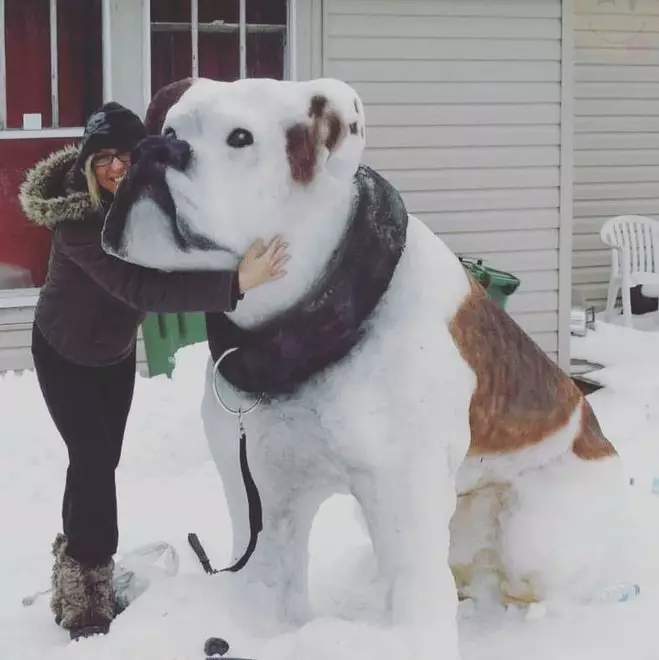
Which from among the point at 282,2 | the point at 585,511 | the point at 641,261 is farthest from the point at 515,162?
the point at 585,511

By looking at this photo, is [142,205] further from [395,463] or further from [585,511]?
[585,511]

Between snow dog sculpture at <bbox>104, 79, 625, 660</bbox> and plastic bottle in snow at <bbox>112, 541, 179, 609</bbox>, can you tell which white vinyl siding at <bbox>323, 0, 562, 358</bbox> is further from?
snow dog sculpture at <bbox>104, 79, 625, 660</bbox>

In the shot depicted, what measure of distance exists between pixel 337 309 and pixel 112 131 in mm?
835

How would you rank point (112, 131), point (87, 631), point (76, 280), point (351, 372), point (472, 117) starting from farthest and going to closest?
1. point (472, 117)
2. point (87, 631)
3. point (76, 280)
4. point (112, 131)
5. point (351, 372)

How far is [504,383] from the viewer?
104 inches

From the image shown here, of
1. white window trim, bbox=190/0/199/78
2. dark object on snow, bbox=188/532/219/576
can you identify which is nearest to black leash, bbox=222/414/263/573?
dark object on snow, bbox=188/532/219/576

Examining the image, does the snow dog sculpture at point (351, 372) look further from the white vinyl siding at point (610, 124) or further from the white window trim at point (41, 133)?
the white vinyl siding at point (610, 124)

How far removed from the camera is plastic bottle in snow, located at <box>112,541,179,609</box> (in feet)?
10.6

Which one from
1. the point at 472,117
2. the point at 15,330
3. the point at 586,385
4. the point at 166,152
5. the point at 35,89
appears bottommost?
the point at 586,385

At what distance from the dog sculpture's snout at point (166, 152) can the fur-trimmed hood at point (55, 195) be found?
2.31 ft

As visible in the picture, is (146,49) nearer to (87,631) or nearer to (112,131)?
(112,131)

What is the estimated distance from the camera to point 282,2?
20.5ft

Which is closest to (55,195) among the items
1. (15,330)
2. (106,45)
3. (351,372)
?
(351,372)

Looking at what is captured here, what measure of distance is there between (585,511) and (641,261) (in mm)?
6649
